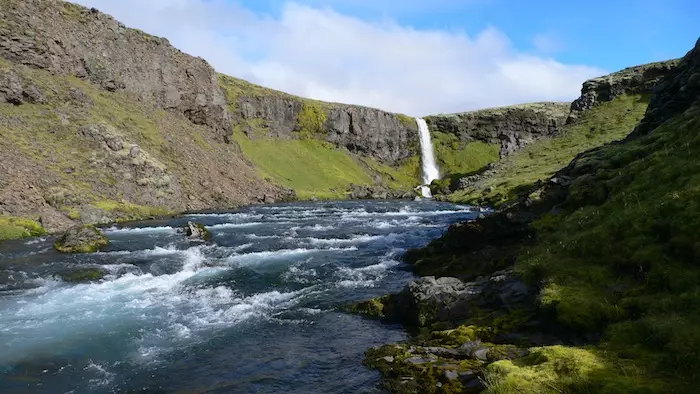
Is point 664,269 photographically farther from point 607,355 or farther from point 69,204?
point 69,204

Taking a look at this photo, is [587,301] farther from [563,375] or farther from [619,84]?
[619,84]

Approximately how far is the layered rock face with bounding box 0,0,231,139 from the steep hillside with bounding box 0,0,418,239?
276mm

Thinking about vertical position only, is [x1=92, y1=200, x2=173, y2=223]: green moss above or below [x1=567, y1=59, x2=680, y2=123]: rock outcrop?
below

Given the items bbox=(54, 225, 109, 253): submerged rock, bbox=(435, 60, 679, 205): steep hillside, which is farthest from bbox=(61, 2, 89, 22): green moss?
bbox=(435, 60, 679, 205): steep hillside

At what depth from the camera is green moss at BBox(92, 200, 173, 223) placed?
225 feet

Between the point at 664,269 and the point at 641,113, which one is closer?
the point at 664,269

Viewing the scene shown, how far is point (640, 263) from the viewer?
1633cm

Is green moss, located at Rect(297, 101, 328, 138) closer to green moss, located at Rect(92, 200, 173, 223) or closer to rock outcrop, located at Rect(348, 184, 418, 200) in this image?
rock outcrop, located at Rect(348, 184, 418, 200)

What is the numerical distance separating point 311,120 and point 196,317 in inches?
6560

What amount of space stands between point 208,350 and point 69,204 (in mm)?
54745

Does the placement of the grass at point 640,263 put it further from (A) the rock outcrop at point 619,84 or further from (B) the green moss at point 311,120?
(B) the green moss at point 311,120

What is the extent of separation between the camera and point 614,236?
18578mm

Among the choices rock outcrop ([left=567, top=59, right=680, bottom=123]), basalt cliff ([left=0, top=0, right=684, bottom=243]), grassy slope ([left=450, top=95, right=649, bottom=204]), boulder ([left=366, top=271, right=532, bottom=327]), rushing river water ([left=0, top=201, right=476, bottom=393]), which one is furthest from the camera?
rock outcrop ([left=567, top=59, right=680, bottom=123])

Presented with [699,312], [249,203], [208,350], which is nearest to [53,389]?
[208,350]
